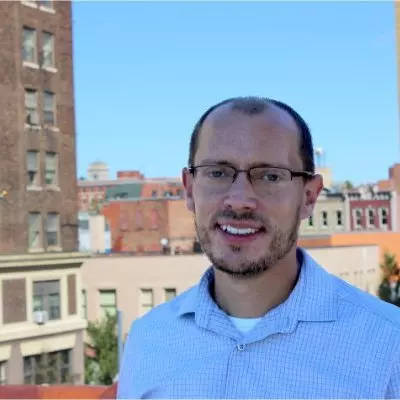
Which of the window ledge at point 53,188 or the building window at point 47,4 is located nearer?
the building window at point 47,4

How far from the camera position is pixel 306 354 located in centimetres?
236

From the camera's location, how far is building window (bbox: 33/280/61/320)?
97.6 ft

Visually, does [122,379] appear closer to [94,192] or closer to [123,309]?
[123,309]

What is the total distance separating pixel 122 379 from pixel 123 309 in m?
33.4

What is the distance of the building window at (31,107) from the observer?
29453 millimetres

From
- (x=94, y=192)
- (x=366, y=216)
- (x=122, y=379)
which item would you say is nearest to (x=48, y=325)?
(x=122, y=379)

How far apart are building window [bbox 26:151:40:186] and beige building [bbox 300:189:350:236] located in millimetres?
36574

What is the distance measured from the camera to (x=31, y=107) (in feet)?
97.5

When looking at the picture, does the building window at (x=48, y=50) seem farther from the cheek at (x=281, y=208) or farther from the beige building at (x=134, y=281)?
the cheek at (x=281, y=208)

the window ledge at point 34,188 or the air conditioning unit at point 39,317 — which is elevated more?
the window ledge at point 34,188

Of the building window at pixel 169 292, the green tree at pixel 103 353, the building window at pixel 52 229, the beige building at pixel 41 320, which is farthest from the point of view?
the building window at pixel 169 292

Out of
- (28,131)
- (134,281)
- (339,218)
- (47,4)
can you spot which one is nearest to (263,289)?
(28,131)

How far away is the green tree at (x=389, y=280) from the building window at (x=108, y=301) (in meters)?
14.9

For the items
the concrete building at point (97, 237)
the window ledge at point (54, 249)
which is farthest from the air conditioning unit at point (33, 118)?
the concrete building at point (97, 237)
